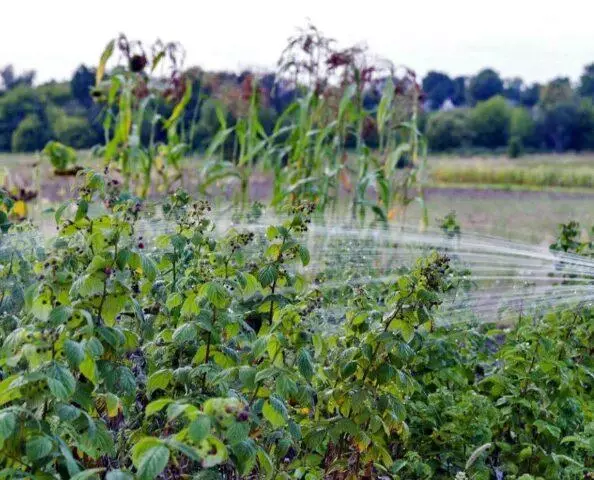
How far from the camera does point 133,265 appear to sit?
1.72 m

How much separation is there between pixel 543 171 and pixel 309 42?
1514 cm

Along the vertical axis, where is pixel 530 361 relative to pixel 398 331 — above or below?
below

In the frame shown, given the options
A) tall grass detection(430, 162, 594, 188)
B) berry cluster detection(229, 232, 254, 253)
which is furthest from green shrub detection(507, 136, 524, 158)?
berry cluster detection(229, 232, 254, 253)

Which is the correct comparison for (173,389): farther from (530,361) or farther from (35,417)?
(530,361)

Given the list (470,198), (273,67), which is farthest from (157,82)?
(470,198)

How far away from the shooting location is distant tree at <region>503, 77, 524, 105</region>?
2081 centimetres

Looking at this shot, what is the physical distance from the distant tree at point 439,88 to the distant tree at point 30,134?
6891 mm

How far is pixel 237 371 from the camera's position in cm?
170

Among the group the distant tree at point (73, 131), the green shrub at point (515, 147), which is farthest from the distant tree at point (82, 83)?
the green shrub at point (515, 147)

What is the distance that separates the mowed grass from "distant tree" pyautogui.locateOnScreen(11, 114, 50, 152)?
27.5 feet

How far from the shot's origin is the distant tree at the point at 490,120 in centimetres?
1966

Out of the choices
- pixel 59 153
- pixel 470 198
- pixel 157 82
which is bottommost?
pixel 470 198

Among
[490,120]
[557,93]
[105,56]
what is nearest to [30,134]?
[105,56]

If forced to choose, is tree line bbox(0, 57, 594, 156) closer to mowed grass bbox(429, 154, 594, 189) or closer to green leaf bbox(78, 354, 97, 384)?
mowed grass bbox(429, 154, 594, 189)
